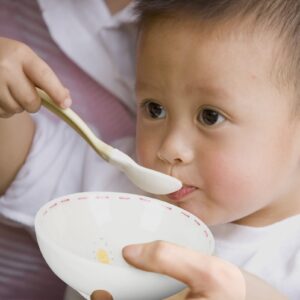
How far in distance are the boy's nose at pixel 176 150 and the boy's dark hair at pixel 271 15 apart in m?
0.16

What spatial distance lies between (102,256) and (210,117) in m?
0.26

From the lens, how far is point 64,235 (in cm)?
88

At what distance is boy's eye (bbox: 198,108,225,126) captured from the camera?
40.1 inches

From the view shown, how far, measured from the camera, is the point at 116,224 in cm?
95

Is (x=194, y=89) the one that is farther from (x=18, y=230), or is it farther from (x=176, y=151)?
(x=18, y=230)

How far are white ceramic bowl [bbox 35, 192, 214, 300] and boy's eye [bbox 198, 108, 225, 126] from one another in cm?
15

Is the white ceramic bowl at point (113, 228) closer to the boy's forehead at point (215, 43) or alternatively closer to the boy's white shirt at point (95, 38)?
the boy's forehead at point (215, 43)

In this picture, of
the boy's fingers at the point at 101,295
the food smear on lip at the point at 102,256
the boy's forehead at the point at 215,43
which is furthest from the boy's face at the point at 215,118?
the boy's fingers at the point at 101,295

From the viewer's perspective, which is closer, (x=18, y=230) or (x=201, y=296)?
(x=201, y=296)

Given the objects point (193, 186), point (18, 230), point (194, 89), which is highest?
point (194, 89)

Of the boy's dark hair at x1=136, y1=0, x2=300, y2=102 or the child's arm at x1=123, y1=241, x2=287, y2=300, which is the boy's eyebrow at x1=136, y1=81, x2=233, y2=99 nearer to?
the boy's dark hair at x1=136, y1=0, x2=300, y2=102

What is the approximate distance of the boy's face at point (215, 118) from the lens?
→ 1.00 m

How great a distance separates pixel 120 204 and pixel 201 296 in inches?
7.7

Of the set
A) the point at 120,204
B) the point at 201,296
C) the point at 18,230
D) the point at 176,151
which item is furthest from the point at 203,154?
the point at 18,230
